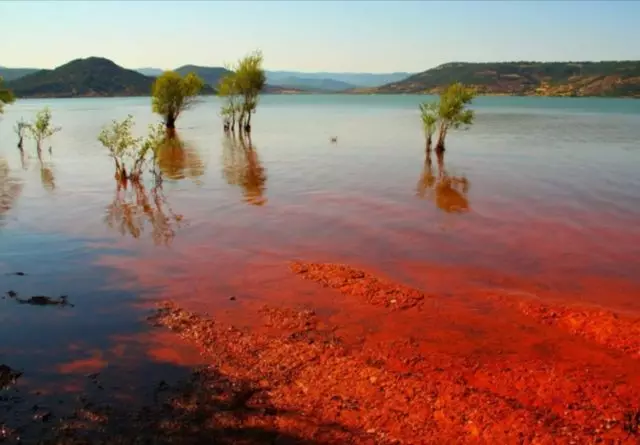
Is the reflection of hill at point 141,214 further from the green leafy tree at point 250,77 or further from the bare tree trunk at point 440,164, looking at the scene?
the green leafy tree at point 250,77

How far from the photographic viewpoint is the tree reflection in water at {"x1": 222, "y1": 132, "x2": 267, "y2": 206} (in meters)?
25.4

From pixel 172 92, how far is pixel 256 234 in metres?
45.3

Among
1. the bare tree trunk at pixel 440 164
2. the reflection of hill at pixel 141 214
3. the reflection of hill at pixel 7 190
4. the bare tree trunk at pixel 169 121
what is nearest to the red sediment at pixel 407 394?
the reflection of hill at pixel 141 214

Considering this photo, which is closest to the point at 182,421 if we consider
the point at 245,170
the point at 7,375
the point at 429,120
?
the point at 7,375

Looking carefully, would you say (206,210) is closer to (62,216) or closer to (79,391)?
(62,216)

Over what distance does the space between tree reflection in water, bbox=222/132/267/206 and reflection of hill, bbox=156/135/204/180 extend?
6.11 feet

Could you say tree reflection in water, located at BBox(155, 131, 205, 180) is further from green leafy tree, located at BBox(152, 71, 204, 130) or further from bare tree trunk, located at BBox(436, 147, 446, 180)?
bare tree trunk, located at BBox(436, 147, 446, 180)

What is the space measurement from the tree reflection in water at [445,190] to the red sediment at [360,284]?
9.22m

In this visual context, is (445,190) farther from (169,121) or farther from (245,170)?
(169,121)

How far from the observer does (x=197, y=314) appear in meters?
11.2

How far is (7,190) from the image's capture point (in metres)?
26.3

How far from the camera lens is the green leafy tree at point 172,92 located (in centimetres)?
5719

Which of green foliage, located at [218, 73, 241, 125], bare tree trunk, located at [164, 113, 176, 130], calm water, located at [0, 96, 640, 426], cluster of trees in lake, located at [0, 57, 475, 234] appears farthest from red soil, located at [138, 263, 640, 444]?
bare tree trunk, located at [164, 113, 176, 130]

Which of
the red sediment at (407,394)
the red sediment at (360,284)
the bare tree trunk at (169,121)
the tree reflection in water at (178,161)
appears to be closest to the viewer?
the red sediment at (407,394)
